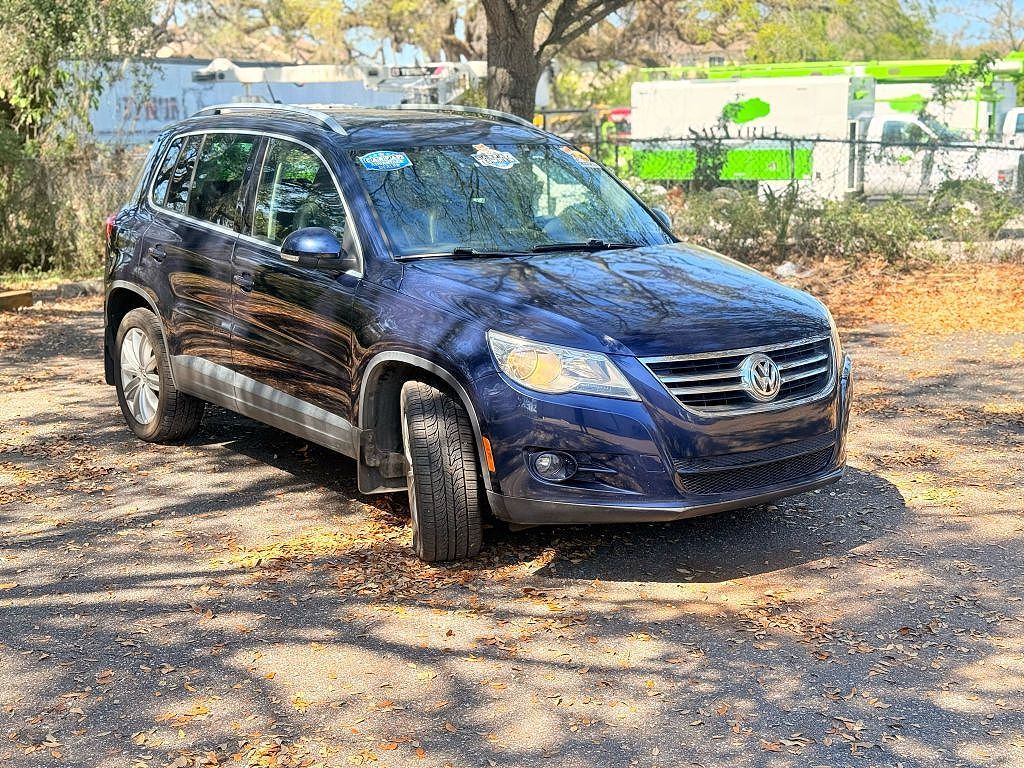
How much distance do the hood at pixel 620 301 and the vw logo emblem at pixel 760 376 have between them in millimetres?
74

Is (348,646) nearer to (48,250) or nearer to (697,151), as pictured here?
(48,250)

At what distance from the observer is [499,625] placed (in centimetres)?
496

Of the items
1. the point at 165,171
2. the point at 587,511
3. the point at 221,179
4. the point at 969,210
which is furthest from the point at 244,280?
the point at 969,210

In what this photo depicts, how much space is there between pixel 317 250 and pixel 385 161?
0.73 meters

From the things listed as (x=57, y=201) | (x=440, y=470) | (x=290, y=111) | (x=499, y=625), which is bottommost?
(x=499, y=625)

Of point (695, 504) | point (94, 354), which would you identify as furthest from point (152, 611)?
point (94, 354)

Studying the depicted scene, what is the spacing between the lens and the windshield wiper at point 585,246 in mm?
6094

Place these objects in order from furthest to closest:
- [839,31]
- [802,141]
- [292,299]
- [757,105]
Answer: [839,31] < [757,105] < [802,141] < [292,299]

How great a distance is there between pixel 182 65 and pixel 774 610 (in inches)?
894

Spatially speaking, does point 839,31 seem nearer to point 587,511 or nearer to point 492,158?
point 492,158

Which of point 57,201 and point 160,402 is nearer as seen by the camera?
point 160,402

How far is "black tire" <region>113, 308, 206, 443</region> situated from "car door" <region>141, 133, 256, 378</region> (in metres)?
0.15

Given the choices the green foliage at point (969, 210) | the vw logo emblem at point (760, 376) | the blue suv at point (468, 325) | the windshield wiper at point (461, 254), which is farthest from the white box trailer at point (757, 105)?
the vw logo emblem at point (760, 376)

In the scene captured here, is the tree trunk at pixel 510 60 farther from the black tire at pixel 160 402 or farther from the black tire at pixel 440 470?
the black tire at pixel 440 470
